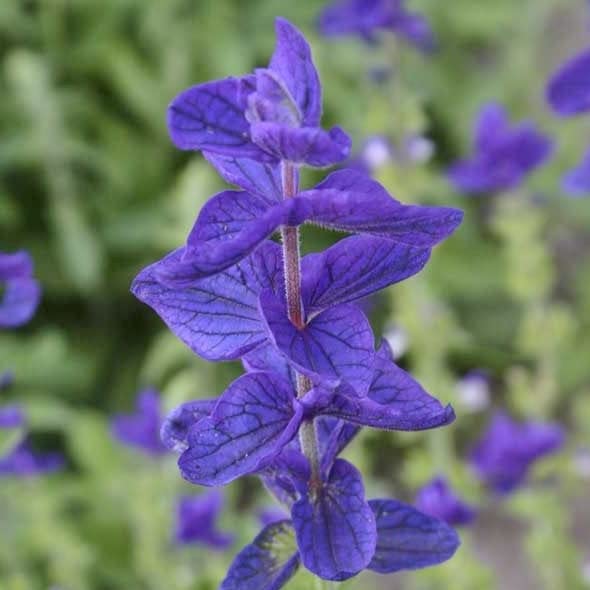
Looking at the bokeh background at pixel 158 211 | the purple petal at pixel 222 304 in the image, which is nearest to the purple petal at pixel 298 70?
the purple petal at pixel 222 304

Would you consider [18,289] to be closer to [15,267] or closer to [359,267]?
[15,267]

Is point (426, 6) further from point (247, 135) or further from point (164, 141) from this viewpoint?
point (247, 135)

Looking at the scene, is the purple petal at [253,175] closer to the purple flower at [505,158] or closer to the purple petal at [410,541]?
the purple petal at [410,541]

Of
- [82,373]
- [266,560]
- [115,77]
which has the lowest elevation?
[82,373]

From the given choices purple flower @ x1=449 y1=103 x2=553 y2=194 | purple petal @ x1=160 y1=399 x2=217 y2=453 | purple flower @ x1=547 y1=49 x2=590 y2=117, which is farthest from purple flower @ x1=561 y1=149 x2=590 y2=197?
purple petal @ x1=160 y1=399 x2=217 y2=453

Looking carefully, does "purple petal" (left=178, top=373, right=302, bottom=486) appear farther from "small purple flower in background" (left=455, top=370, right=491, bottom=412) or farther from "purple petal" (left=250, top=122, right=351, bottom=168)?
"small purple flower in background" (left=455, top=370, right=491, bottom=412)

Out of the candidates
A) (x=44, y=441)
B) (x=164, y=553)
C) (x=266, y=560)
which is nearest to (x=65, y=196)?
(x=44, y=441)

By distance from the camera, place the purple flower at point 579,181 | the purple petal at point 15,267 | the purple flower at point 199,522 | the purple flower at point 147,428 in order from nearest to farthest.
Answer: the purple petal at point 15,267 → the purple flower at point 579,181 → the purple flower at point 199,522 → the purple flower at point 147,428
